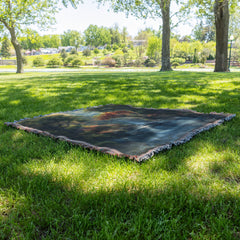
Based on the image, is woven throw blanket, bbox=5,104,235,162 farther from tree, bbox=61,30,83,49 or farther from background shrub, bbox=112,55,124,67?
tree, bbox=61,30,83,49

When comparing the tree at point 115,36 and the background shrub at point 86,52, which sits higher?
the tree at point 115,36

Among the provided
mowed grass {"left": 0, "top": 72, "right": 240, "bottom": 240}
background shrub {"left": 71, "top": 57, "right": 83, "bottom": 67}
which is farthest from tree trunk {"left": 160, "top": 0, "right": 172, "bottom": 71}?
background shrub {"left": 71, "top": 57, "right": 83, "bottom": 67}

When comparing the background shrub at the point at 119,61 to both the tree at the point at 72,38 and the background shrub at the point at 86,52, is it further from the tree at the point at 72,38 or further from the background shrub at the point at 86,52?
the tree at the point at 72,38

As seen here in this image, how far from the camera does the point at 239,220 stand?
1.48 m

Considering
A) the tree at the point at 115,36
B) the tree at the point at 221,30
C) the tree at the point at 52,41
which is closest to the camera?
the tree at the point at 221,30

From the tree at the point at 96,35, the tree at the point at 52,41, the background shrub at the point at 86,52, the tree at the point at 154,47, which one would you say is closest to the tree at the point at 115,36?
the tree at the point at 96,35

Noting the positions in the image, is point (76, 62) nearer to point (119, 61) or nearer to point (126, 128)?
point (119, 61)

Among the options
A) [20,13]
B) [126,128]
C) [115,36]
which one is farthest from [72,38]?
[126,128]

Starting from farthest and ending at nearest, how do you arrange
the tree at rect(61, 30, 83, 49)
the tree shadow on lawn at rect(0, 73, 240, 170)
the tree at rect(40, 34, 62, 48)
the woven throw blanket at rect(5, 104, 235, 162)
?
the tree at rect(40, 34, 62, 48)
the tree at rect(61, 30, 83, 49)
the tree shadow on lawn at rect(0, 73, 240, 170)
the woven throw blanket at rect(5, 104, 235, 162)

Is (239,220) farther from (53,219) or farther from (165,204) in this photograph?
(53,219)

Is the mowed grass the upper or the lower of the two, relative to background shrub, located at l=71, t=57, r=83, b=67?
lower

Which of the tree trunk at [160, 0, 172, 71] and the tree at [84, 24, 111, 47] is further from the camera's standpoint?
the tree at [84, 24, 111, 47]

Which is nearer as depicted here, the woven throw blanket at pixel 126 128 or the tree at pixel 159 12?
the woven throw blanket at pixel 126 128

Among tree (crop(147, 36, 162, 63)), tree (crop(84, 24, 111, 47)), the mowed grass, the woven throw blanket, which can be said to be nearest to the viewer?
the mowed grass
